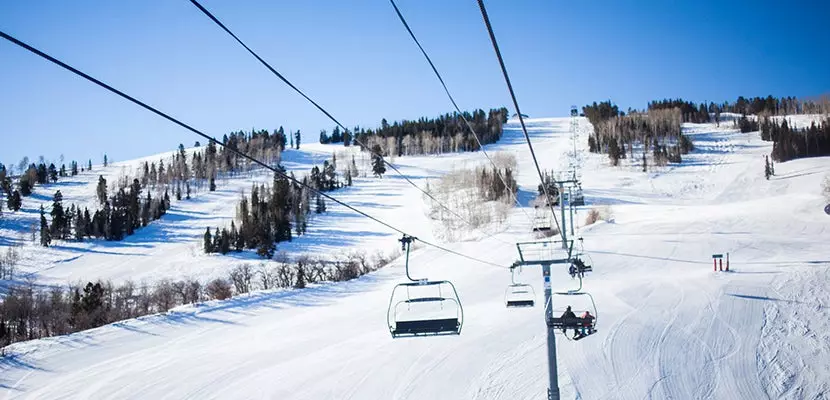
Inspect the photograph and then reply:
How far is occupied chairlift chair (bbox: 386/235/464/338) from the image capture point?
38.7 feet

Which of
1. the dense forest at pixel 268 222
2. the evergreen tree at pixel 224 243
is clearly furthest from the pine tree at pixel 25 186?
the evergreen tree at pixel 224 243

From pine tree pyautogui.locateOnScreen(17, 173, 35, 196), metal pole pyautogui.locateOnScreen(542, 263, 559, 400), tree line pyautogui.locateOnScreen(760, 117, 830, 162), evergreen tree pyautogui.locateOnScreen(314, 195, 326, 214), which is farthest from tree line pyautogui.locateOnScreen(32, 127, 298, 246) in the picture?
tree line pyautogui.locateOnScreen(760, 117, 830, 162)

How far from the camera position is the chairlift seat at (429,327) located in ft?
38.8

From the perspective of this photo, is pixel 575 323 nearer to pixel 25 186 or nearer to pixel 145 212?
pixel 145 212

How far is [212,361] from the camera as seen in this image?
22.0m

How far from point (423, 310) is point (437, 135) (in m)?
130

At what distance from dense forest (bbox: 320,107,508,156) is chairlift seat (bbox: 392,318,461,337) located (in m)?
127

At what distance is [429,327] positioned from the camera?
12000mm

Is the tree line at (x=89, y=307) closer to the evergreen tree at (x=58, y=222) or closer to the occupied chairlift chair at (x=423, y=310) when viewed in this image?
the occupied chairlift chair at (x=423, y=310)

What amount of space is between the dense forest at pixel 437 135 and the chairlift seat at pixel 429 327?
418ft

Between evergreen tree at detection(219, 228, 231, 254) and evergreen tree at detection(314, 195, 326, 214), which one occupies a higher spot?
evergreen tree at detection(314, 195, 326, 214)

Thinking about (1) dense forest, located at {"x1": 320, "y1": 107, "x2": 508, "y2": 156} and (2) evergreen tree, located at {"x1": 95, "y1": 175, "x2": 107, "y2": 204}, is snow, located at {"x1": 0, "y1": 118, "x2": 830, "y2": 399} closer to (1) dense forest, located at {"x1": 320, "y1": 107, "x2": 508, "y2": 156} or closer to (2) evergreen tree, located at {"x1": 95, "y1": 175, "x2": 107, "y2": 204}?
(2) evergreen tree, located at {"x1": 95, "y1": 175, "x2": 107, "y2": 204}

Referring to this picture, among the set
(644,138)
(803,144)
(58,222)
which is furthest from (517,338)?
(644,138)

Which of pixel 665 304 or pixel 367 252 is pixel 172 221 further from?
pixel 665 304
